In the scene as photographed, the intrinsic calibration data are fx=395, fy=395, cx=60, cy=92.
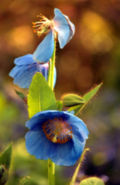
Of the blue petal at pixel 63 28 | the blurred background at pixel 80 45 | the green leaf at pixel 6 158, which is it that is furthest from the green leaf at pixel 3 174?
the blurred background at pixel 80 45

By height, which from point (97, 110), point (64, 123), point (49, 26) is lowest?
point (97, 110)

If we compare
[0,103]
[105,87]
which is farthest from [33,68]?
[105,87]

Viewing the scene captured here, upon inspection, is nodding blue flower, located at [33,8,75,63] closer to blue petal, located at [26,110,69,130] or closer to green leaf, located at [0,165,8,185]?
blue petal, located at [26,110,69,130]

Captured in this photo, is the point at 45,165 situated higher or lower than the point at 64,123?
lower

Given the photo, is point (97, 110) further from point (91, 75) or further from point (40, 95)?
point (40, 95)

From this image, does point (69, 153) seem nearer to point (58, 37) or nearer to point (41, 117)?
point (41, 117)

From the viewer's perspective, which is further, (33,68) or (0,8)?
(0,8)

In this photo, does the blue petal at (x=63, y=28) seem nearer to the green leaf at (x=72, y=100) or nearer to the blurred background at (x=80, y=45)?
the green leaf at (x=72, y=100)
